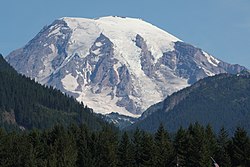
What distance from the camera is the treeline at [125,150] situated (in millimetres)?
136750

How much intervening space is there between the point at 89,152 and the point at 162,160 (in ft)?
62.3

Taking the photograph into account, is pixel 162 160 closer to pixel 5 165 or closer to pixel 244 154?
pixel 244 154

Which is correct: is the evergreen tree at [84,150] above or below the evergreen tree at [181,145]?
below

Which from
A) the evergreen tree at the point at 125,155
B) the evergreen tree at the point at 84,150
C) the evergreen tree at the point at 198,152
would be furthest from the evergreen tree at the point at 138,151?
the evergreen tree at the point at 198,152

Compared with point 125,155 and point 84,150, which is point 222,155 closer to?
point 125,155

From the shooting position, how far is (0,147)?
141625 millimetres

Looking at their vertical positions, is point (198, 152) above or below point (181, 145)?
below

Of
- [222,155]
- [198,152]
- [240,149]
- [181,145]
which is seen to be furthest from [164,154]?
[240,149]

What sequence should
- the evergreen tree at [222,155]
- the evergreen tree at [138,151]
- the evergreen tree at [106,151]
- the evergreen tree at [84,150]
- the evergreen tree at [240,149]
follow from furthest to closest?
1. the evergreen tree at [138,151]
2. the evergreen tree at [84,150]
3. the evergreen tree at [106,151]
4. the evergreen tree at [240,149]
5. the evergreen tree at [222,155]

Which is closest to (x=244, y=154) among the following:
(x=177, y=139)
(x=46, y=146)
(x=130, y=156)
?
(x=177, y=139)

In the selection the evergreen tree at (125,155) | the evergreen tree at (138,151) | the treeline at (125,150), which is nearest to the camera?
the treeline at (125,150)

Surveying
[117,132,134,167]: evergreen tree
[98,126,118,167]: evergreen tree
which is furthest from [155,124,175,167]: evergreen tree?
[98,126,118,167]: evergreen tree

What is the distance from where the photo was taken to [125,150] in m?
157

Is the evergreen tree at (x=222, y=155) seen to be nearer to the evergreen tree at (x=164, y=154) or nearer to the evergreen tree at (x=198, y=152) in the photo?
the evergreen tree at (x=198, y=152)
